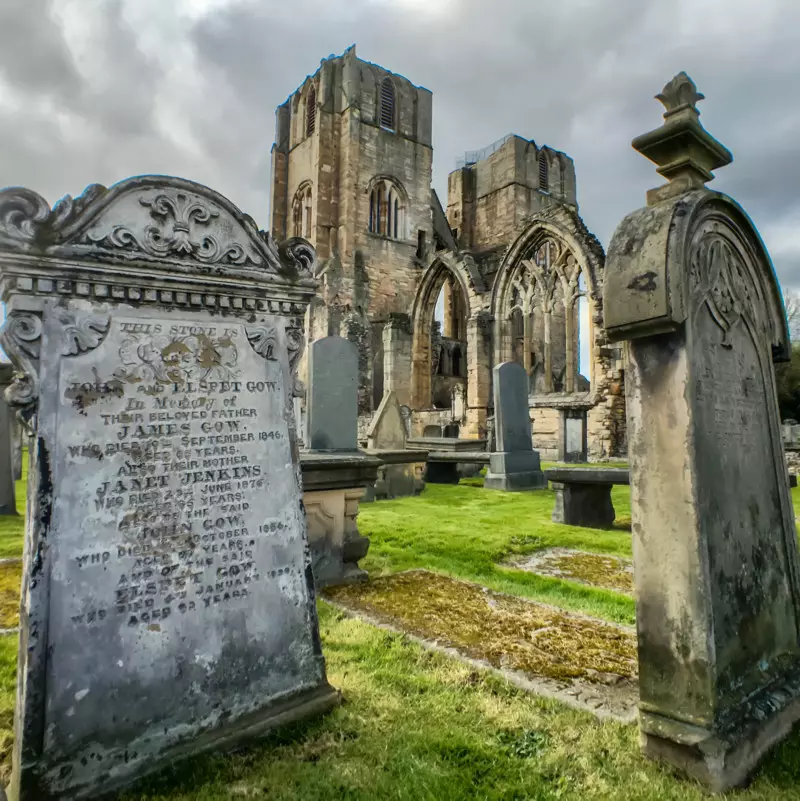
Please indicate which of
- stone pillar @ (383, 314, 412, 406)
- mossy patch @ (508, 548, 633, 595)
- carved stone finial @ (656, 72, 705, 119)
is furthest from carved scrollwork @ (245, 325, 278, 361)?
stone pillar @ (383, 314, 412, 406)

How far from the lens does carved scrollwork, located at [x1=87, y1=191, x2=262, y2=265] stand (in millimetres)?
2143

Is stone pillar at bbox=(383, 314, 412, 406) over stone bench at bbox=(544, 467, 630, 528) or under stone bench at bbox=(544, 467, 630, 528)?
over

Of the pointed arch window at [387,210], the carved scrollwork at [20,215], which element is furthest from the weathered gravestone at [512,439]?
the pointed arch window at [387,210]

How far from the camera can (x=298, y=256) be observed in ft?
8.47

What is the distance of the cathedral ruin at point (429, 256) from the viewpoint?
17.5 meters

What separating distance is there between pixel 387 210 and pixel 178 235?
2630 cm

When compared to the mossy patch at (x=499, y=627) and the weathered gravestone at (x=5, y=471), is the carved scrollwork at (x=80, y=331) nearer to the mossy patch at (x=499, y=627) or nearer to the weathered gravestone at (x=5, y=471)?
the mossy patch at (x=499, y=627)

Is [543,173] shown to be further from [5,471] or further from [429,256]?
[5,471]

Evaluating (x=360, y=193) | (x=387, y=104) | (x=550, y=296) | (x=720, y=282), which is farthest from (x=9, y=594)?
(x=387, y=104)

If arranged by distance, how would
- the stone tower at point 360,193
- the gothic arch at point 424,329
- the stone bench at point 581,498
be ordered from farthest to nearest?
the stone tower at point 360,193
the gothic arch at point 424,329
the stone bench at point 581,498

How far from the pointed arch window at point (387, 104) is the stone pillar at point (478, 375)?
565 inches

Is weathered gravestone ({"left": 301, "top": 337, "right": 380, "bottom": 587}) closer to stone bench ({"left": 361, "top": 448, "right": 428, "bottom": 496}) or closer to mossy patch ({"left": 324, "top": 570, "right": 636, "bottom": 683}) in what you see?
mossy patch ({"left": 324, "top": 570, "right": 636, "bottom": 683})

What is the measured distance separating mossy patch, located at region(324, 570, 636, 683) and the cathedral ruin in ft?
37.7

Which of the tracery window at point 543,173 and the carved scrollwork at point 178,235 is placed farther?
the tracery window at point 543,173
